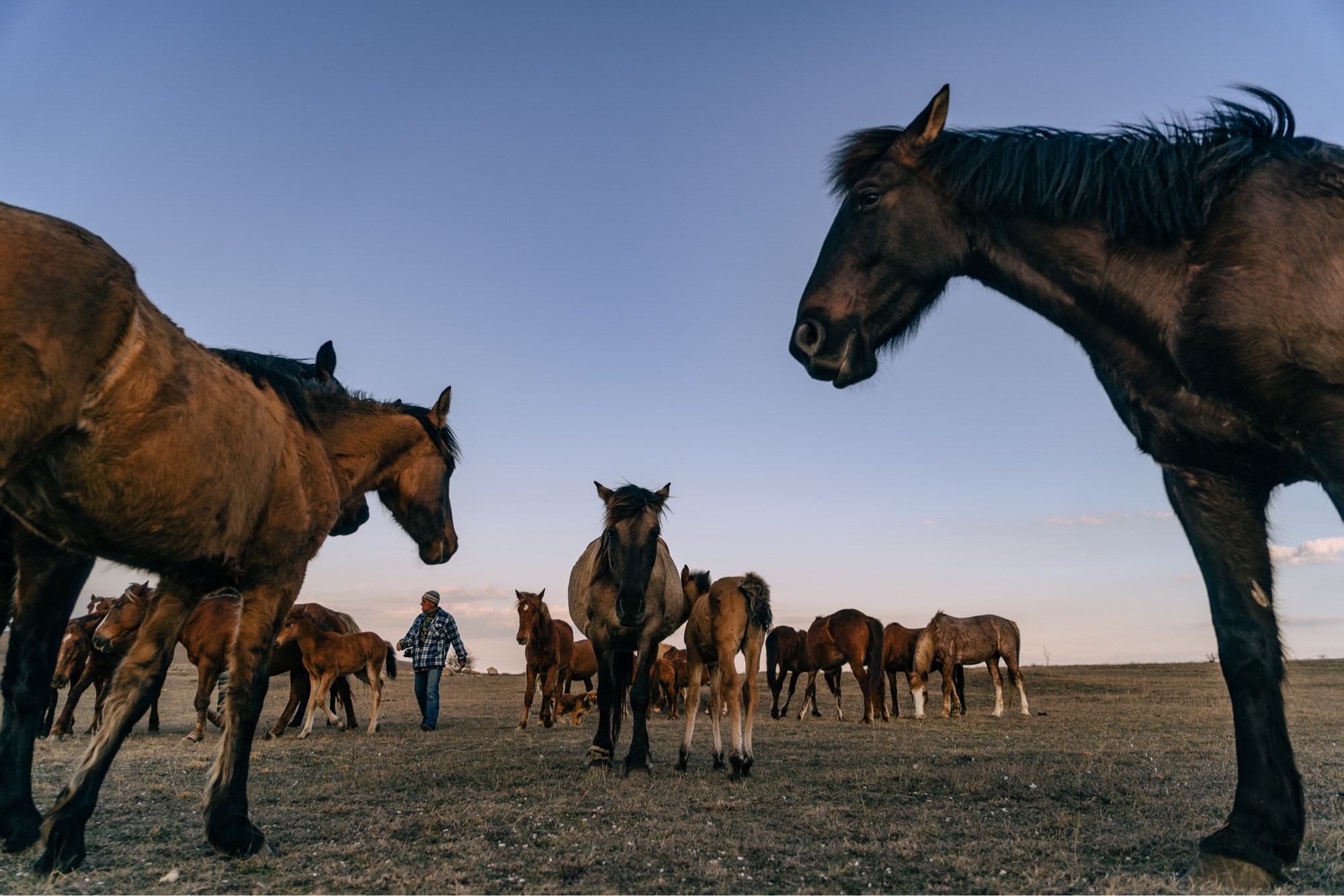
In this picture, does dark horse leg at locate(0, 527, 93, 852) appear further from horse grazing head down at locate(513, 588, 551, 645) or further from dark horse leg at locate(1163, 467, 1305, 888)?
horse grazing head down at locate(513, 588, 551, 645)

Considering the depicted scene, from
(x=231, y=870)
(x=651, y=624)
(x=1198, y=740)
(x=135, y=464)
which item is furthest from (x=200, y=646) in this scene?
(x=1198, y=740)

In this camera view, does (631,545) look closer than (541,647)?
Yes

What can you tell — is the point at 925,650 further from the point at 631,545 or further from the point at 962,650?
the point at 631,545

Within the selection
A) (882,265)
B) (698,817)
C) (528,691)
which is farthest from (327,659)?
(882,265)

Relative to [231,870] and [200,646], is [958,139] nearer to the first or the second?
[231,870]

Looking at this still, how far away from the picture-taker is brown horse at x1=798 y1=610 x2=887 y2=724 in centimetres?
1711

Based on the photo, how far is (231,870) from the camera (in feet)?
12.9

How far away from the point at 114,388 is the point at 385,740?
382 inches

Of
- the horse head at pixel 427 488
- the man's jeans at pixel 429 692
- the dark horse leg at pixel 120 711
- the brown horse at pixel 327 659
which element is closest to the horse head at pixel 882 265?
the horse head at pixel 427 488

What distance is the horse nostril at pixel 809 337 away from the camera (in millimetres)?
3838

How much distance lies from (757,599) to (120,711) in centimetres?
604

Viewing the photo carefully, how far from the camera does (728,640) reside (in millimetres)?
8398

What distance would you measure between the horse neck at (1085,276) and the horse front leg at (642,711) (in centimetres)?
559

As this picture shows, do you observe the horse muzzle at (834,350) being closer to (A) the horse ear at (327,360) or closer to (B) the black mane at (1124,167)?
(B) the black mane at (1124,167)
